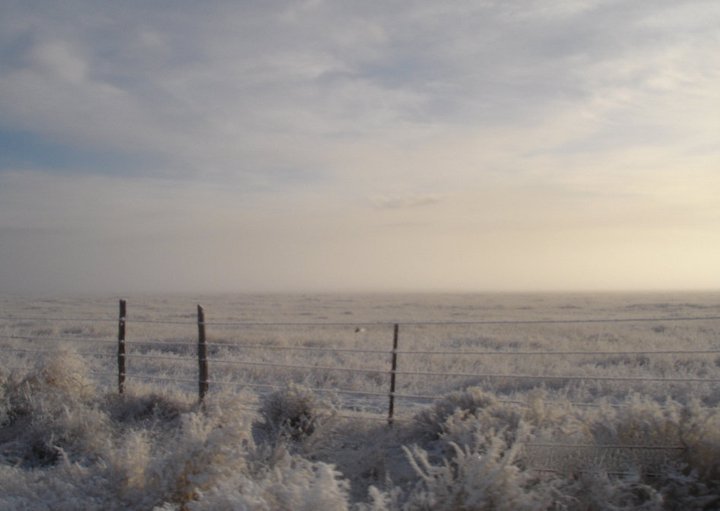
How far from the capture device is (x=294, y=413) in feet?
24.4

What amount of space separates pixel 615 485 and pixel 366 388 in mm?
7605

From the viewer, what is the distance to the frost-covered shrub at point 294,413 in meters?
7.24

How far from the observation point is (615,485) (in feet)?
13.8

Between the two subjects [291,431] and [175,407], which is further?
[175,407]

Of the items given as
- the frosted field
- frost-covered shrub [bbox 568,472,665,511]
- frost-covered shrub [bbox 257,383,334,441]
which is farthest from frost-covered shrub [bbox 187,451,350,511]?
frost-covered shrub [bbox 257,383,334,441]

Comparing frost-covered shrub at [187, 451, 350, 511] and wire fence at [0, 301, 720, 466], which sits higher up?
frost-covered shrub at [187, 451, 350, 511]

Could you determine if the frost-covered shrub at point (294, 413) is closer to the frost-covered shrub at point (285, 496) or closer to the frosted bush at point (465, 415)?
the frosted bush at point (465, 415)

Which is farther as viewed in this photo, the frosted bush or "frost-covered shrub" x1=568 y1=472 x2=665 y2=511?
the frosted bush

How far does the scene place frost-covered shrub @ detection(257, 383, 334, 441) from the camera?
7.24 m

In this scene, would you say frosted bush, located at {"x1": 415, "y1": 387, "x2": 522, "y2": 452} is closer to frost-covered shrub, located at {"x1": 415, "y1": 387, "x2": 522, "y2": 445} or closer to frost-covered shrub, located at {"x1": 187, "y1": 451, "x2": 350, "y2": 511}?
frost-covered shrub, located at {"x1": 415, "y1": 387, "x2": 522, "y2": 445}

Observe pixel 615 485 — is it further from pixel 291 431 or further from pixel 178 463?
pixel 291 431

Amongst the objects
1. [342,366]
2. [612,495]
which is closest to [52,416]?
[612,495]

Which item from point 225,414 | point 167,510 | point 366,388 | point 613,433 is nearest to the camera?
point 167,510

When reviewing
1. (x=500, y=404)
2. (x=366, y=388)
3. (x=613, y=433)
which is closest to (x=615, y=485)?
(x=613, y=433)
